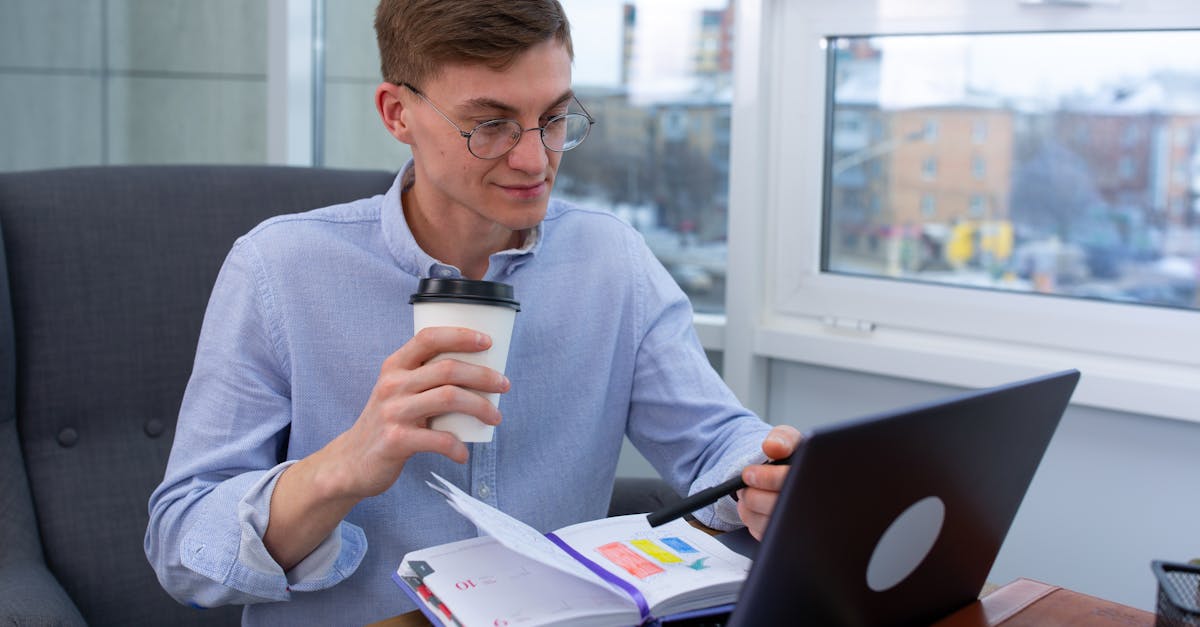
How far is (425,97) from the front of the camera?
1.17 meters

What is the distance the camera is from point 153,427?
1453 mm

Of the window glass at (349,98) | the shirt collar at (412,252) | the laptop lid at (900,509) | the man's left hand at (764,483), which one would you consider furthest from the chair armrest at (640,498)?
the window glass at (349,98)

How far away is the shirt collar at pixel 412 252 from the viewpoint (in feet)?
4.04

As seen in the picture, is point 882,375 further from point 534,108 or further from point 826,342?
point 534,108

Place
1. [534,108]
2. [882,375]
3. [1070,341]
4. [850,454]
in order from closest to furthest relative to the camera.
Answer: [850,454]
[534,108]
[1070,341]
[882,375]

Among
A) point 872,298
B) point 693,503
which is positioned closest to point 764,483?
point 693,503

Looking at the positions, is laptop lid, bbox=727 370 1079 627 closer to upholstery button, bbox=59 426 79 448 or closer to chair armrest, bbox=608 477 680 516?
chair armrest, bbox=608 477 680 516

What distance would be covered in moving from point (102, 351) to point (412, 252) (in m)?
0.49

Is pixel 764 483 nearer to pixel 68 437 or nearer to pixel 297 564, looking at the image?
pixel 297 564

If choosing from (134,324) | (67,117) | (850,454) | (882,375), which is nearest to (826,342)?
(882,375)

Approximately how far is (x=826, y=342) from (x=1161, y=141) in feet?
1.97

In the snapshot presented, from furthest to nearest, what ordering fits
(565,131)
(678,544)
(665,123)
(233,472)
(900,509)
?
(665,123)
(565,131)
(233,472)
(678,544)
(900,509)

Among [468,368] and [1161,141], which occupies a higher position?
[1161,141]

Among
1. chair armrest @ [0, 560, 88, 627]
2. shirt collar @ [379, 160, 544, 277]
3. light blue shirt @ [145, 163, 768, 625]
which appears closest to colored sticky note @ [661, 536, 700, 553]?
light blue shirt @ [145, 163, 768, 625]
